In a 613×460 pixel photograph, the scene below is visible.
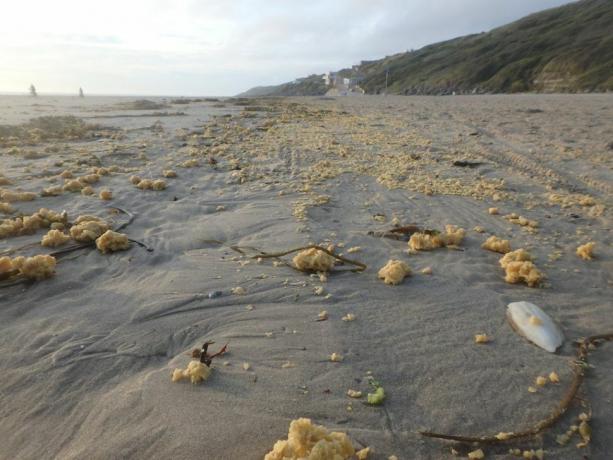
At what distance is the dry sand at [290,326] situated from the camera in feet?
5.33

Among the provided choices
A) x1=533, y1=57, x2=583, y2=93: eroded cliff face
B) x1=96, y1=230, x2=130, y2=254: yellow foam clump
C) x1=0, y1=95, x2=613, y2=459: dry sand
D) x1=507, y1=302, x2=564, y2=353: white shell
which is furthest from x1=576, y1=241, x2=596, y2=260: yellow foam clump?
x1=533, y1=57, x2=583, y2=93: eroded cliff face

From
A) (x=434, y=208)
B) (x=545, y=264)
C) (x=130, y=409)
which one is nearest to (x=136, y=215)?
(x=130, y=409)

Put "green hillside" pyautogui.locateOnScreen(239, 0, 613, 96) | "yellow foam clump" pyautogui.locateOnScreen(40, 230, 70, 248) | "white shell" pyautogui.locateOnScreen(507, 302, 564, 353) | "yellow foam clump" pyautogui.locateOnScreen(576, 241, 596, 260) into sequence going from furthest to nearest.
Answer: "green hillside" pyautogui.locateOnScreen(239, 0, 613, 96) < "yellow foam clump" pyautogui.locateOnScreen(40, 230, 70, 248) < "yellow foam clump" pyautogui.locateOnScreen(576, 241, 596, 260) < "white shell" pyautogui.locateOnScreen(507, 302, 564, 353)

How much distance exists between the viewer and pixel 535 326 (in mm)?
2199

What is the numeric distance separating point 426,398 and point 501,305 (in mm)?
1067

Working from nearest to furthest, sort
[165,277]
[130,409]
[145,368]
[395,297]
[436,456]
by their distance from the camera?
[436,456] → [130,409] → [145,368] → [395,297] → [165,277]

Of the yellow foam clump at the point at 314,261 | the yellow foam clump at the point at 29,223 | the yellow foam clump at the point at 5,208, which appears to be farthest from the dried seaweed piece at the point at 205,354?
the yellow foam clump at the point at 5,208

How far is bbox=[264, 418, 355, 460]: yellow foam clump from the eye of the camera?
4.22 feet

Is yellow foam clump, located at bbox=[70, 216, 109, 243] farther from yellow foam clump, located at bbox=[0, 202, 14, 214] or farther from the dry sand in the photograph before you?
yellow foam clump, located at bbox=[0, 202, 14, 214]

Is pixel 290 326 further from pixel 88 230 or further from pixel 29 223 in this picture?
pixel 29 223

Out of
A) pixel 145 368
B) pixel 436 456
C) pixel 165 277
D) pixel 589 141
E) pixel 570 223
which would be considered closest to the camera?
pixel 436 456

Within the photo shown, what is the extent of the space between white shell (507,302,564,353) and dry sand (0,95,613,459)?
0.05m

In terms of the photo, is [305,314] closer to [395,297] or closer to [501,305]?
[395,297]

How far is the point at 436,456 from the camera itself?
4.92ft
